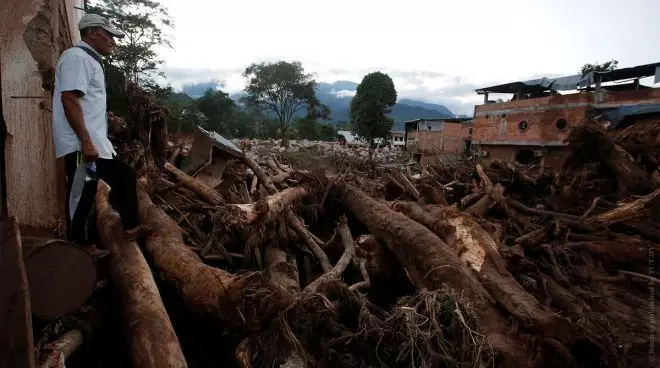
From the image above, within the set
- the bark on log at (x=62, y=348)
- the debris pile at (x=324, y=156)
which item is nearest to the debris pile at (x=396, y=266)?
the bark on log at (x=62, y=348)

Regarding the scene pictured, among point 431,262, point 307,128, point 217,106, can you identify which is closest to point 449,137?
point 307,128

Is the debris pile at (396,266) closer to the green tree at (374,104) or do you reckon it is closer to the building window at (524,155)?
the building window at (524,155)

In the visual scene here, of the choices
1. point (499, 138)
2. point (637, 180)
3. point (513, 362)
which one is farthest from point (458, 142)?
point (513, 362)

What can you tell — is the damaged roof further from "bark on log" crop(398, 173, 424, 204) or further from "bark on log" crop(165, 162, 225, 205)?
"bark on log" crop(165, 162, 225, 205)

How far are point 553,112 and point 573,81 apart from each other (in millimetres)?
3974

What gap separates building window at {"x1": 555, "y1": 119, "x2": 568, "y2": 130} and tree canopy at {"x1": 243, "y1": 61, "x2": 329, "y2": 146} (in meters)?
24.1

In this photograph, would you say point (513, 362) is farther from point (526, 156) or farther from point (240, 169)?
point (526, 156)

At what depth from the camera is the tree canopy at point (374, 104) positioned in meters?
32.3

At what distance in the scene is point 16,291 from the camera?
1475 millimetres

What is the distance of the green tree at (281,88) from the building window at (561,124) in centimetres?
2414

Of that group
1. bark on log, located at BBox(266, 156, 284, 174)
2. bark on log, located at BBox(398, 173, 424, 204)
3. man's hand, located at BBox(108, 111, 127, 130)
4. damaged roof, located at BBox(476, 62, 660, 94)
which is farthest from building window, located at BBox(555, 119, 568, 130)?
man's hand, located at BBox(108, 111, 127, 130)

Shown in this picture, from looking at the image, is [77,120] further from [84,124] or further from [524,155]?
[524,155]

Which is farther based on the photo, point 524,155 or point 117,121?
point 524,155

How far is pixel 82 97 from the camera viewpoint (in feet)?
9.09
